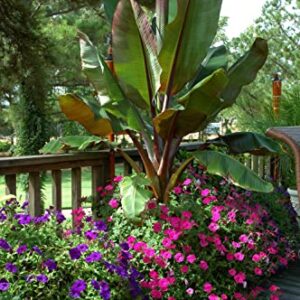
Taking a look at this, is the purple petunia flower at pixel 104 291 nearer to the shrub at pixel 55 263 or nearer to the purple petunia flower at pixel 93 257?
the shrub at pixel 55 263

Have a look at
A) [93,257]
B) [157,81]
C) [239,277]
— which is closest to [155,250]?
[239,277]

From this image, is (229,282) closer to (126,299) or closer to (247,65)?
(126,299)

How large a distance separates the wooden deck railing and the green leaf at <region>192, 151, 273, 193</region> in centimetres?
87

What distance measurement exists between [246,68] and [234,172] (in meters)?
1.25

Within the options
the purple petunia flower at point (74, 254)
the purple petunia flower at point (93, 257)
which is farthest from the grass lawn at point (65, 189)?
the purple petunia flower at point (74, 254)

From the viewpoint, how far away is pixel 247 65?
4.52 m

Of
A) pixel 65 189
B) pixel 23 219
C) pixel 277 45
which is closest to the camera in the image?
pixel 23 219

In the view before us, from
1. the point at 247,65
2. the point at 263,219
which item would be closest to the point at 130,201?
the point at 263,219

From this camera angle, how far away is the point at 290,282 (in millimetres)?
4016

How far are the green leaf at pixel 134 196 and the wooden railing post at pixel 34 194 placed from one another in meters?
0.61

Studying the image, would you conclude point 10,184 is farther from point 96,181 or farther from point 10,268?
point 10,268

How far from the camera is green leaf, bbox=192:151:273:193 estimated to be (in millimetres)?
3678

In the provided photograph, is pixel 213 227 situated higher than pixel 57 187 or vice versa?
pixel 57 187

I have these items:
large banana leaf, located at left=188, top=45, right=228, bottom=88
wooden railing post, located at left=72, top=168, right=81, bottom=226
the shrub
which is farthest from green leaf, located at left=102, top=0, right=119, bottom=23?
the shrub
